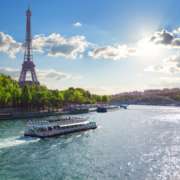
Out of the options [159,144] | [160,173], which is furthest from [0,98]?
[160,173]

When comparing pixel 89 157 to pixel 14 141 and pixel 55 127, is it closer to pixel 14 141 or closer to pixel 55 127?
pixel 14 141

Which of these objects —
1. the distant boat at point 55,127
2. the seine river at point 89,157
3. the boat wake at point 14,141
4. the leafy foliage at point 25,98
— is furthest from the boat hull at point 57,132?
the leafy foliage at point 25,98

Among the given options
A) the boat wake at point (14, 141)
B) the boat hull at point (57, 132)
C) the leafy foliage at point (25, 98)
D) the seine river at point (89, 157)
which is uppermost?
the leafy foliage at point (25, 98)

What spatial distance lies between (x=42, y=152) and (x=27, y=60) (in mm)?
68517

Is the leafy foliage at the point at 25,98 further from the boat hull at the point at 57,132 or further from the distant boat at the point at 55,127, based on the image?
the boat hull at the point at 57,132

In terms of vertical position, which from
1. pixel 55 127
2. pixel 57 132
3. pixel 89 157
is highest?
pixel 55 127

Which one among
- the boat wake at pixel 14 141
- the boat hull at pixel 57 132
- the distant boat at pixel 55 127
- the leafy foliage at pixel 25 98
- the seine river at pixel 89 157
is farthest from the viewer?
the leafy foliage at pixel 25 98

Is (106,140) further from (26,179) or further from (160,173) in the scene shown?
(26,179)

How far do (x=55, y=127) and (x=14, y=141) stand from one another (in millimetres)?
9252

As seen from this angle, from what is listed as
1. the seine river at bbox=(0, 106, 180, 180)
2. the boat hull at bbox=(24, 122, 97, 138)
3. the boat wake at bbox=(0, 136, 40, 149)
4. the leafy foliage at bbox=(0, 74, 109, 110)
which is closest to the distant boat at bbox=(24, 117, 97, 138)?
the boat hull at bbox=(24, 122, 97, 138)

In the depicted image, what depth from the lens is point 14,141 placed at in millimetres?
35906

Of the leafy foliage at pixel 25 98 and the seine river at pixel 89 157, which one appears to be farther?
the leafy foliage at pixel 25 98

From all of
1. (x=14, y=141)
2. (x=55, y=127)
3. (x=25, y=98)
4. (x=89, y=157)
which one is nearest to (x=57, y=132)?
(x=55, y=127)

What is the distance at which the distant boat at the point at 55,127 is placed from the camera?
41188 millimetres
